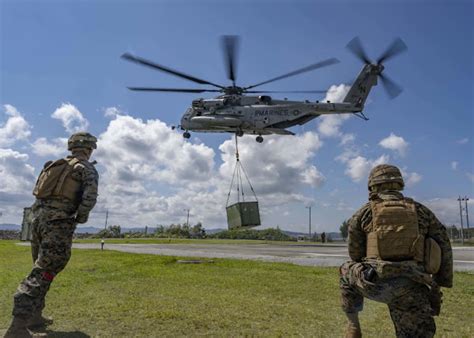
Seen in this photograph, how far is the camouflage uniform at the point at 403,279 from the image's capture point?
336cm

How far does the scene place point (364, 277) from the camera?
359 centimetres

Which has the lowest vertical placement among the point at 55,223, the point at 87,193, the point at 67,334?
the point at 67,334

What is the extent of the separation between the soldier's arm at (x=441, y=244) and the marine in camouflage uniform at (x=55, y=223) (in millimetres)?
3724

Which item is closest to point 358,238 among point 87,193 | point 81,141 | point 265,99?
point 87,193

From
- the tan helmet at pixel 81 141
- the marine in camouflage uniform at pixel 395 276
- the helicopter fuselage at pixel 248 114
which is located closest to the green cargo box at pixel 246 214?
the tan helmet at pixel 81 141

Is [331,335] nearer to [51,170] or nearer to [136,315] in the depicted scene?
[136,315]

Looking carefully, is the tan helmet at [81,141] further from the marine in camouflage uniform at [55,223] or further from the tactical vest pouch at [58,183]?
the tactical vest pouch at [58,183]

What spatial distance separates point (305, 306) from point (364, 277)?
3.11 meters

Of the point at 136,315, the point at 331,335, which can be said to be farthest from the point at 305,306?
the point at 136,315

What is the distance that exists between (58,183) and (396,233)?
12.4ft

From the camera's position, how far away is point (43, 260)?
4434 mm

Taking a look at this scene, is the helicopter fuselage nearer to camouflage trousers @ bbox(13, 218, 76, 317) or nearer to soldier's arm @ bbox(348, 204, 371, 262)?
camouflage trousers @ bbox(13, 218, 76, 317)

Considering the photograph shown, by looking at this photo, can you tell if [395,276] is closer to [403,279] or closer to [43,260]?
[403,279]

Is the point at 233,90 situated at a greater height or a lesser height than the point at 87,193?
greater
